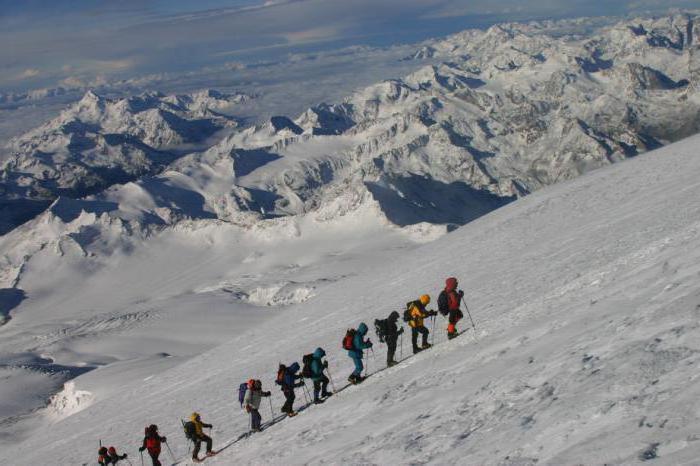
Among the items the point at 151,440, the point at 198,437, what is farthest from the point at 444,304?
the point at 151,440

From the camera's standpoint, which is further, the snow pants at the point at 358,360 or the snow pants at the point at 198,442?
the snow pants at the point at 198,442

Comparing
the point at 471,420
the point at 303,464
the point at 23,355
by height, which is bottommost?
the point at 23,355

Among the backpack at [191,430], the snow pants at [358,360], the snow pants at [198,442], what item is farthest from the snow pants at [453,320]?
the backpack at [191,430]

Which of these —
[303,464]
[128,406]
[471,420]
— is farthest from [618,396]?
[128,406]

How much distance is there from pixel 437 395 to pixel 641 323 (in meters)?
4.46

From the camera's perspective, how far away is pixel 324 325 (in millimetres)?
39406

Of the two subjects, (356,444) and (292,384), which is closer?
(356,444)

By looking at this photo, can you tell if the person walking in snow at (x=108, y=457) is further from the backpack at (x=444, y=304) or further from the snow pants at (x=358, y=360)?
the backpack at (x=444, y=304)

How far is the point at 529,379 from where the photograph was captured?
12.1 meters

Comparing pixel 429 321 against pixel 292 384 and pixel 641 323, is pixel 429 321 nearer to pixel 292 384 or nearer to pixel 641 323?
pixel 292 384

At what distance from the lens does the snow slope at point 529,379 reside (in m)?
9.24

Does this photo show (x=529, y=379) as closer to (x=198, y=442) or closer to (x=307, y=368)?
(x=307, y=368)

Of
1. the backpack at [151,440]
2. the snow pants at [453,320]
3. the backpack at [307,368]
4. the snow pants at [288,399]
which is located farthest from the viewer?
the backpack at [151,440]

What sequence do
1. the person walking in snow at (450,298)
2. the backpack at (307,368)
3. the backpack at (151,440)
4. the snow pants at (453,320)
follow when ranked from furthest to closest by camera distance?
the backpack at (151,440)
the snow pants at (453,320)
the person walking in snow at (450,298)
the backpack at (307,368)
